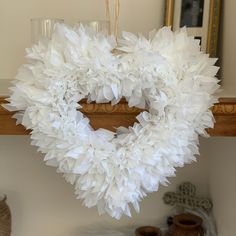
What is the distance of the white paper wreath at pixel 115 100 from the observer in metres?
1.05

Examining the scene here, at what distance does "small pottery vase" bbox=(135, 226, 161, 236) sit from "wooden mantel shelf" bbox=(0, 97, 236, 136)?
59 cm

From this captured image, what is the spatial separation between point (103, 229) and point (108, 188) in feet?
2.01

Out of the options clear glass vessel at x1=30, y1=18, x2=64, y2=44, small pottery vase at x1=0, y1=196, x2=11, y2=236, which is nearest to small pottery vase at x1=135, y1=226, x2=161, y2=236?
small pottery vase at x1=0, y1=196, x2=11, y2=236

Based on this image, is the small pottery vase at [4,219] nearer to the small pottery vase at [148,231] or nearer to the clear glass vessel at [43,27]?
the small pottery vase at [148,231]

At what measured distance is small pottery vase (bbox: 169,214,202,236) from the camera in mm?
1493

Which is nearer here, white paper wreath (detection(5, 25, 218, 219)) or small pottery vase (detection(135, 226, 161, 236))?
white paper wreath (detection(5, 25, 218, 219))

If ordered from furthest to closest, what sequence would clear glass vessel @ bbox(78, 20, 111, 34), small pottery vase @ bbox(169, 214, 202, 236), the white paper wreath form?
small pottery vase @ bbox(169, 214, 202, 236)
clear glass vessel @ bbox(78, 20, 111, 34)
the white paper wreath

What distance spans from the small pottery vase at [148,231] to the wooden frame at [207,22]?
27.3 inches

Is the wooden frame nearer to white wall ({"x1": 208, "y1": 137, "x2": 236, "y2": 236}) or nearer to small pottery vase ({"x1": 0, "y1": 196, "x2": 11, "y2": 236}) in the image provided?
white wall ({"x1": 208, "y1": 137, "x2": 236, "y2": 236})

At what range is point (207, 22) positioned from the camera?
1403mm

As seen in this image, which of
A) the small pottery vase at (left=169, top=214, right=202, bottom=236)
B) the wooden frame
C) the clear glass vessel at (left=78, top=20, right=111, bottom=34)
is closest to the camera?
the clear glass vessel at (left=78, top=20, right=111, bottom=34)

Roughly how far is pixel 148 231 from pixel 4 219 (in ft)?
1.77

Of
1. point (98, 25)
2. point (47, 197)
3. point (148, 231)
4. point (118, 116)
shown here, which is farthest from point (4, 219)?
point (98, 25)

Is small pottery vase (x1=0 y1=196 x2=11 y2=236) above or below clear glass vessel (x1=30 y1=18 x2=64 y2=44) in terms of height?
below
